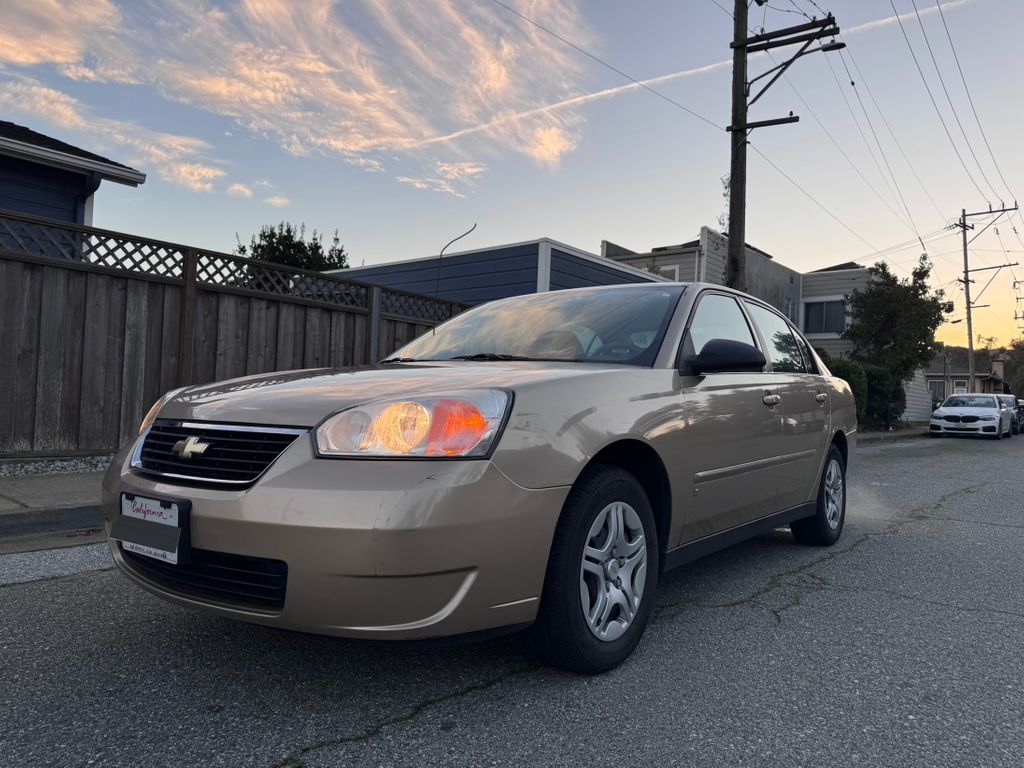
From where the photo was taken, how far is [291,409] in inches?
91.7

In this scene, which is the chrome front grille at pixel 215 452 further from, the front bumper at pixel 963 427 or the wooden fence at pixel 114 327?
the front bumper at pixel 963 427

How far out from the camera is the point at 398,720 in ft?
7.23

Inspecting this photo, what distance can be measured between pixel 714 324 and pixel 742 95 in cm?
1084

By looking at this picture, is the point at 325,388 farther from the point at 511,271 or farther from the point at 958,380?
the point at 958,380

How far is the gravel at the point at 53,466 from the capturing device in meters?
6.24

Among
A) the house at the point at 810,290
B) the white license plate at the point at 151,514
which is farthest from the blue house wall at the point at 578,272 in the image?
the white license plate at the point at 151,514

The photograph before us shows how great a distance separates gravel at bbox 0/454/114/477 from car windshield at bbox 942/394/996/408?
79.1ft

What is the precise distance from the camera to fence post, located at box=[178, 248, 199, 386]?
7.37 meters

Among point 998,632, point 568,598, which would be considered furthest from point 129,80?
point 998,632

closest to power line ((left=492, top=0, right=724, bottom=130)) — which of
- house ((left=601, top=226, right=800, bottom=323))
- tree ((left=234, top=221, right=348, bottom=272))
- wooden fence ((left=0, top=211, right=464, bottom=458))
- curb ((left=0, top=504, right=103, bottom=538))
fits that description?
house ((left=601, top=226, right=800, bottom=323))

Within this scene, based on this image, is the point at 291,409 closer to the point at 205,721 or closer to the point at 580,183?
the point at 205,721

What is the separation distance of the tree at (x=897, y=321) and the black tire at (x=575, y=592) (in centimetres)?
2336

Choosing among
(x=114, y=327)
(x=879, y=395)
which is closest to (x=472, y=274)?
(x=114, y=327)

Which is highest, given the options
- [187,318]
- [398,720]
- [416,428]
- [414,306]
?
[414,306]
